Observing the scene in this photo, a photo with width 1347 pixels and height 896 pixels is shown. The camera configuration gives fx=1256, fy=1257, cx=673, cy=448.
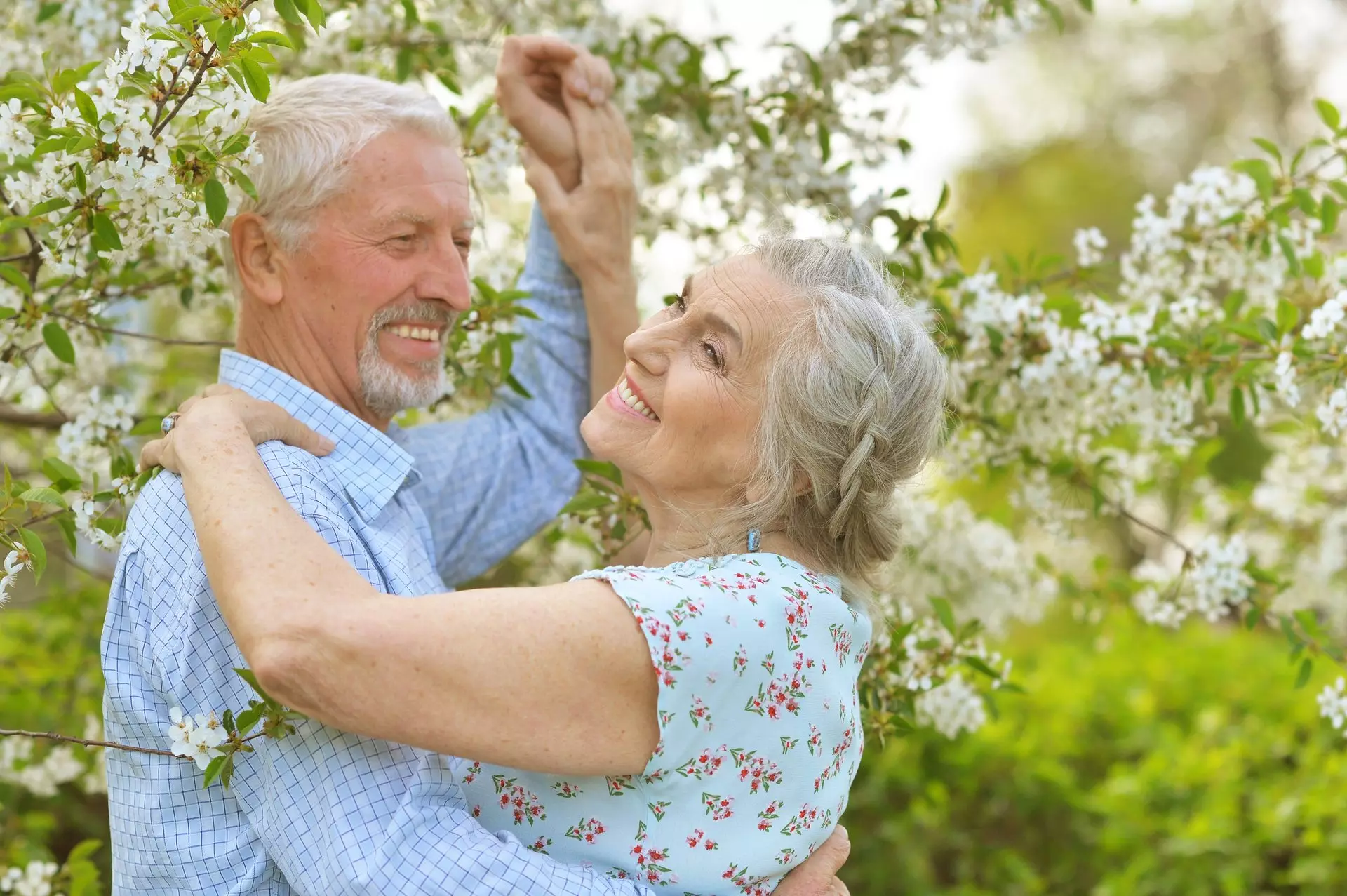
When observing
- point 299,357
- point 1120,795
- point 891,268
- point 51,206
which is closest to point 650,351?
point 299,357

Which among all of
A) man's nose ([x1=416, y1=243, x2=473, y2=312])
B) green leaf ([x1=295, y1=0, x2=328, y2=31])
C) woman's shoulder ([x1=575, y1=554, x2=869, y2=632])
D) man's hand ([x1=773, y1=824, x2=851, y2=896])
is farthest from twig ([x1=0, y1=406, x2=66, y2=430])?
man's hand ([x1=773, y1=824, x2=851, y2=896])

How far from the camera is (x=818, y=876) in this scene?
2.00 metres

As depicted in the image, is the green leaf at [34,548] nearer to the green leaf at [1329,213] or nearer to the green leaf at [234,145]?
the green leaf at [234,145]


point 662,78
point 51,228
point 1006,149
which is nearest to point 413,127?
point 51,228

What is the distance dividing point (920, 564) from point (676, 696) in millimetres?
2465

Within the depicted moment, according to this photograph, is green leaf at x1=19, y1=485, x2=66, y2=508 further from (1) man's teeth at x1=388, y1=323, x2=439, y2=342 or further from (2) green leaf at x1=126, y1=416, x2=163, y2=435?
(1) man's teeth at x1=388, y1=323, x2=439, y2=342

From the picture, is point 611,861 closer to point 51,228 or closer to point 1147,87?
point 51,228

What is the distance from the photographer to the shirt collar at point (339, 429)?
2197 mm

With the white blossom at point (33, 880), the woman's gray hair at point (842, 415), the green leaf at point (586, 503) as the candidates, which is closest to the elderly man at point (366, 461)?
the green leaf at point (586, 503)

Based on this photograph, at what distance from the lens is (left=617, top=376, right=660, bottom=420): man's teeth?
214 centimetres

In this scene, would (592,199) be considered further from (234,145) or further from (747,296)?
(234,145)

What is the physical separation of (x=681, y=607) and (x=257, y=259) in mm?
1186

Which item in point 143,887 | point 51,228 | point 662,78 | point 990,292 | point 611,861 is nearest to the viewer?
point 611,861

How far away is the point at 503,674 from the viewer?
1617mm
